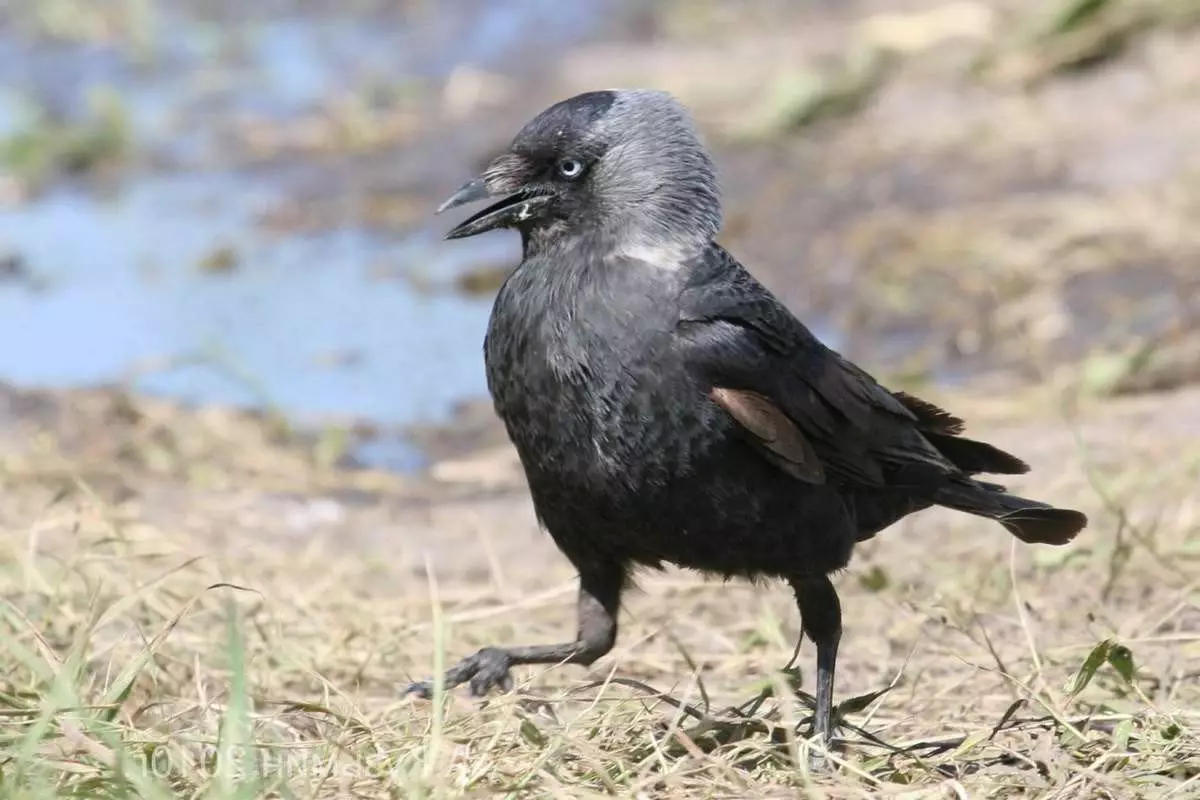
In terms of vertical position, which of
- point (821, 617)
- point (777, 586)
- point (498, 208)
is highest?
point (498, 208)

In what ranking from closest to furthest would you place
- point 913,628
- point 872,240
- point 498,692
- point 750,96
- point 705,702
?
point 705,702
point 498,692
point 913,628
point 872,240
point 750,96

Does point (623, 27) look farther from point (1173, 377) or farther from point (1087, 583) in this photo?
point (1087, 583)

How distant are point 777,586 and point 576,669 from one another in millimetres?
818

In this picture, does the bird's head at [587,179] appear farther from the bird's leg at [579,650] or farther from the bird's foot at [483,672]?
the bird's foot at [483,672]

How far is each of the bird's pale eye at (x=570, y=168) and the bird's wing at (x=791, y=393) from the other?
1.15 feet

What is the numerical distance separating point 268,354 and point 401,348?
601 millimetres

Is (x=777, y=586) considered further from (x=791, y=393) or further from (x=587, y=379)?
(x=587, y=379)

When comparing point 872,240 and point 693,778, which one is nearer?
point 693,778

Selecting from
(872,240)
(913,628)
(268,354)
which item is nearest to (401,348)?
(268,354)

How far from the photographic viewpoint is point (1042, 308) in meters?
7.87

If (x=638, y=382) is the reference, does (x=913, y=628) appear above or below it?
below

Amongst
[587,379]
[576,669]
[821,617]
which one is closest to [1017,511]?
[821,617]

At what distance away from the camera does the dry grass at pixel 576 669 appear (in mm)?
3285

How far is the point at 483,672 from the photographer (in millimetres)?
4035
